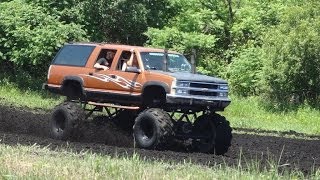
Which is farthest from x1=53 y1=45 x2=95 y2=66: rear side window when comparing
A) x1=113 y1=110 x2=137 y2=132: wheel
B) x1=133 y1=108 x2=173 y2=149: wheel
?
x1=133 y1=108 x2=173 y2=149: wheel

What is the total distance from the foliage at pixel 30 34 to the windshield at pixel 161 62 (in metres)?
14.0

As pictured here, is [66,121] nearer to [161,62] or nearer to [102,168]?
[161,62]

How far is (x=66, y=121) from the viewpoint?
16.9 meters

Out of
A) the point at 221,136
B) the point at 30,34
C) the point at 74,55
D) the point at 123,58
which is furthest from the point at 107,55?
the point at 30,34

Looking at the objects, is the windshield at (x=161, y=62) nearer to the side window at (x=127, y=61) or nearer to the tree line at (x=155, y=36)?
the side window at (x=127, y=61)

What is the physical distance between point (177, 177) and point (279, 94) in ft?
79.3

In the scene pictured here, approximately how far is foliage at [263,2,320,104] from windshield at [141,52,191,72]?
1526 cm

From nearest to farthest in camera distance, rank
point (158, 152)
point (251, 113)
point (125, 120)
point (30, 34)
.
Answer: point (158, 152)
point (125, 120)
point (251, 113)
point (30, 34)

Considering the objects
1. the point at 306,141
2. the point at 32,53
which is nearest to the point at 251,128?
the point at 306,141

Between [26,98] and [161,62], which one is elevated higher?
[161,62]

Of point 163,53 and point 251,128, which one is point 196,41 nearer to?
point 251,128

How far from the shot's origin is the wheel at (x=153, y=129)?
49.6 feet

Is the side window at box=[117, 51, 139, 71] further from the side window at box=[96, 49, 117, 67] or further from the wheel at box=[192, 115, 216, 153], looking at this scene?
the wheel at box=[192, 115, 216, 153]

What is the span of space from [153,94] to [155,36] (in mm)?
17670
